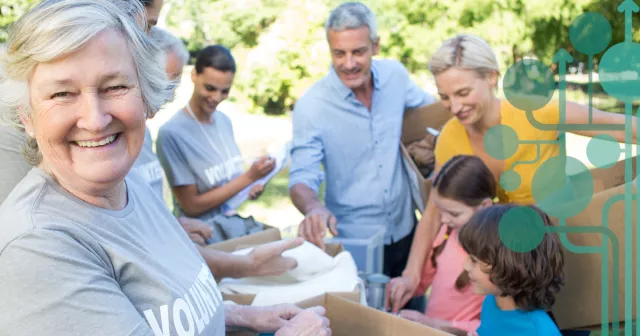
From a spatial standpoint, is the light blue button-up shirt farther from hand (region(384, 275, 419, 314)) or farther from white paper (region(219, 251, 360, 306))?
white paper (region(219, 251, 360, 306))

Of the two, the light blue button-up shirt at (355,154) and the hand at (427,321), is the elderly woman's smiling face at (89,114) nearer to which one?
the hand at (427,321)

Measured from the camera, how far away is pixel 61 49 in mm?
970

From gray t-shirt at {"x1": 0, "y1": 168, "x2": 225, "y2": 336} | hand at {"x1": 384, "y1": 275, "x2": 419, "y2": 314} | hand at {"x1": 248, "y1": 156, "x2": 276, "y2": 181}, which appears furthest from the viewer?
hand at {"x1": 248, "y1": 156, "x2": 276, "y2": 181}

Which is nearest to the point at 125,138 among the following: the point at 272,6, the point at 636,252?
the point at 636,252

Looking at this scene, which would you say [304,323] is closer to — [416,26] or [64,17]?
[64,17]

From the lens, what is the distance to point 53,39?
3.20 feet

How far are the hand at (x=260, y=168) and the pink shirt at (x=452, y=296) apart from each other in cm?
105

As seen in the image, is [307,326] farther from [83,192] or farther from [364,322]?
[83,192]

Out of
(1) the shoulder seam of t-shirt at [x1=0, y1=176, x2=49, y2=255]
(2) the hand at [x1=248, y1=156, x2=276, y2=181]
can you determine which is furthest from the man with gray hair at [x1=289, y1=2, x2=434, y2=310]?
(1) the shoulder seam of t-shirt at [x1=0, y1=176, x2=49, y2=255]

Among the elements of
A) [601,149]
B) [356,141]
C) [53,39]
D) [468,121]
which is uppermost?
[53,39]

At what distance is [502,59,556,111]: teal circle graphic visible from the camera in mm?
1243

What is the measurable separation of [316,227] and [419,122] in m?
0.91

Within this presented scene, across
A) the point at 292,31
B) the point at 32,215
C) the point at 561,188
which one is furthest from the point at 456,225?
the point at 292,31

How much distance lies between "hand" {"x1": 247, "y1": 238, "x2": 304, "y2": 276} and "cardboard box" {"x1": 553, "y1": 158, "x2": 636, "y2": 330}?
71 centimetres
